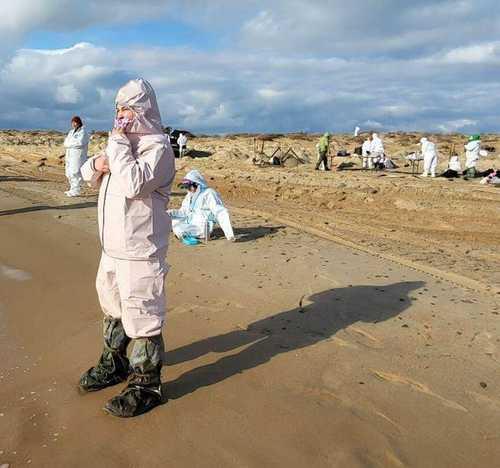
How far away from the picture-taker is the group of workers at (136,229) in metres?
3.05

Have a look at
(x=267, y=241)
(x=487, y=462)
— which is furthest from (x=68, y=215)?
(x=487, y=462)

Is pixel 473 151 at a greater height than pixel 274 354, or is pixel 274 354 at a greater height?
pixel 473 151

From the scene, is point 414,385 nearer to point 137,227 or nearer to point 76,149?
point 137,227

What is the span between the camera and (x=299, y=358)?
4129mm

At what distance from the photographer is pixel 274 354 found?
13.7 feet

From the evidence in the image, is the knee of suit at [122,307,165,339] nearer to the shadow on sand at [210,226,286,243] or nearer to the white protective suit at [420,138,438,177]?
the shadow on sand at [210,226,286,243]

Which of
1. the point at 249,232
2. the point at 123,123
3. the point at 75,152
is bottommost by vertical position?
the point at 249,232

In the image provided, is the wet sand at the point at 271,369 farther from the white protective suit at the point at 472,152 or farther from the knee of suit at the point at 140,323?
the white protective suit at the point at 472,152

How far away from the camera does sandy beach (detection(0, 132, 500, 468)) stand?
3.02 m

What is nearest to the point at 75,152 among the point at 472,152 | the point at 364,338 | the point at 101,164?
the point at 364,338

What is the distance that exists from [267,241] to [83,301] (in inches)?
132

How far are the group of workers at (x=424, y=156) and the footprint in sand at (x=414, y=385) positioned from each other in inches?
601

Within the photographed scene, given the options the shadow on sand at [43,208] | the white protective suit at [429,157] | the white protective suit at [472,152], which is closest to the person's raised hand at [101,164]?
the shadow on sand at [43,208]

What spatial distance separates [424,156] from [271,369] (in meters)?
15.8
